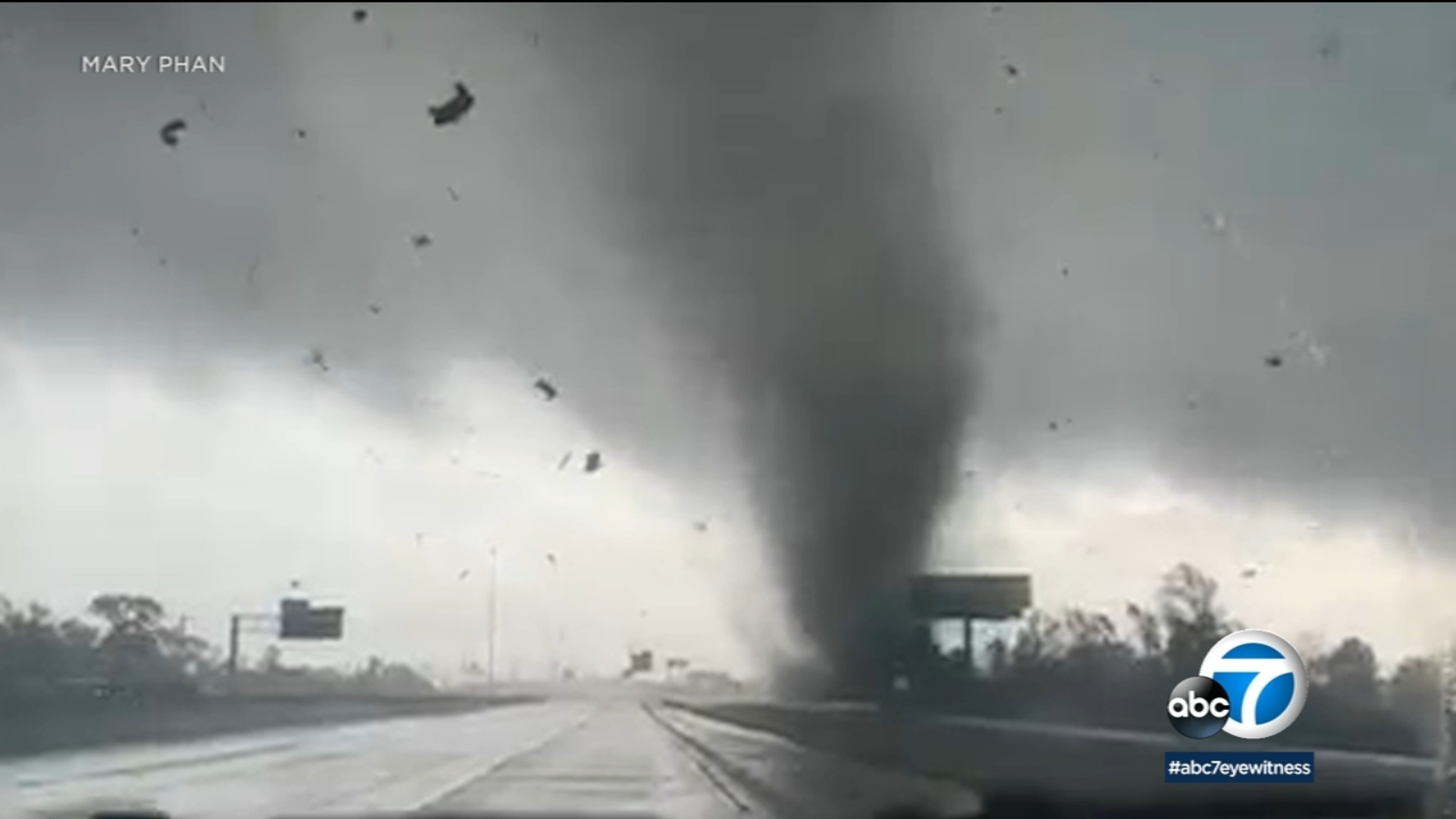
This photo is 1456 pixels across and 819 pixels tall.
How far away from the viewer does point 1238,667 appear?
24.5 ft

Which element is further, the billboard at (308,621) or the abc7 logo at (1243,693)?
the billboard at (308,621)

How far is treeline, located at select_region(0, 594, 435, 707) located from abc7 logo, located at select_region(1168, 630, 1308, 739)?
301cm

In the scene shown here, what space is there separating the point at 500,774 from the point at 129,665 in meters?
1.70

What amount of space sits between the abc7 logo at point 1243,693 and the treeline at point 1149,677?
0.06 m

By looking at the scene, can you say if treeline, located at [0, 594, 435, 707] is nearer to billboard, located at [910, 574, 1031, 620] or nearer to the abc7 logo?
billboard, located at [910, 574, 1031, 620]

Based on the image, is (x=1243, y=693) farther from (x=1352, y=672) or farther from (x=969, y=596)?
(x=969, y=596)

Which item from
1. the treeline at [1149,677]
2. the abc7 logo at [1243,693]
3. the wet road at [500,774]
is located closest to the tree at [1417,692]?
the treeline at [1149,677]

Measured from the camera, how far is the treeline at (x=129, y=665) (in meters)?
8.27

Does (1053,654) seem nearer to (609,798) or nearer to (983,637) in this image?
(983,637)

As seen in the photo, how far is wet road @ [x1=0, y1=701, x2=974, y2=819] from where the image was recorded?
788cm

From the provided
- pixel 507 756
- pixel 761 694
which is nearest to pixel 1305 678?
pixel 761 694

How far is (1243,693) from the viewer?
746 cm

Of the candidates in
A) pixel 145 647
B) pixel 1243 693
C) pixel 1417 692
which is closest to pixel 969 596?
pixel 1243 693

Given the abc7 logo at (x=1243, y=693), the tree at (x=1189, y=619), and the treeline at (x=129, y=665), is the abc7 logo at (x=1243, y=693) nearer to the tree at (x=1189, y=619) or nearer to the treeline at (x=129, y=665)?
the tree at (x=1189, y=619)
